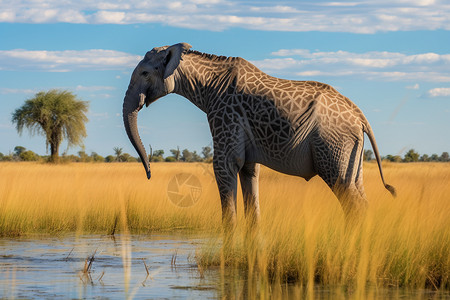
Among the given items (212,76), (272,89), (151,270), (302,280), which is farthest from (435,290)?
(212,76)

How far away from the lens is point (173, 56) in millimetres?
8680

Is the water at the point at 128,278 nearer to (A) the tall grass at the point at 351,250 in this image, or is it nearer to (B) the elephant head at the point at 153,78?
(A) the tall grass at the point at 351,250

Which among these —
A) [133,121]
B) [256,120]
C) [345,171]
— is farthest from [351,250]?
[133,121]

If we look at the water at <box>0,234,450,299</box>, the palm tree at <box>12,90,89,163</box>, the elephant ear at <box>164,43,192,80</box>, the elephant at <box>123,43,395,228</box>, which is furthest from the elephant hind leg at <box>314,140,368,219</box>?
the palm tree at <box>12,90,89,163</box>

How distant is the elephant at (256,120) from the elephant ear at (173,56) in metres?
0.01

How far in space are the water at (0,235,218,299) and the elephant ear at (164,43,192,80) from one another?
2.23 m

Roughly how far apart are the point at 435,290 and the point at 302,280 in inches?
46.2

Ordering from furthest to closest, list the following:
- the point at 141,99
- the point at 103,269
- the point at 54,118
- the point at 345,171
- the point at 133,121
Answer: the point at 54,118 → the point at 133,121 → the point at 141,99 → the point at 345,171 → the point at 103,269

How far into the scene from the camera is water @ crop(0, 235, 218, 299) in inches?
222

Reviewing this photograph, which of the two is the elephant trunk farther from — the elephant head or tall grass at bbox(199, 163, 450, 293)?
tall grass at bbox(199, 163, 450, 293)

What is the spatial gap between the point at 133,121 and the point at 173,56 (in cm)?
106

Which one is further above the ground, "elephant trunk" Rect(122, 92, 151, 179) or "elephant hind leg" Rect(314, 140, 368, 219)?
"elephant trunk" Rect(122, 92, 151, 179)

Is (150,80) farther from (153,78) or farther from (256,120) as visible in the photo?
(256,120)

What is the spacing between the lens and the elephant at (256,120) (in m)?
7.73
